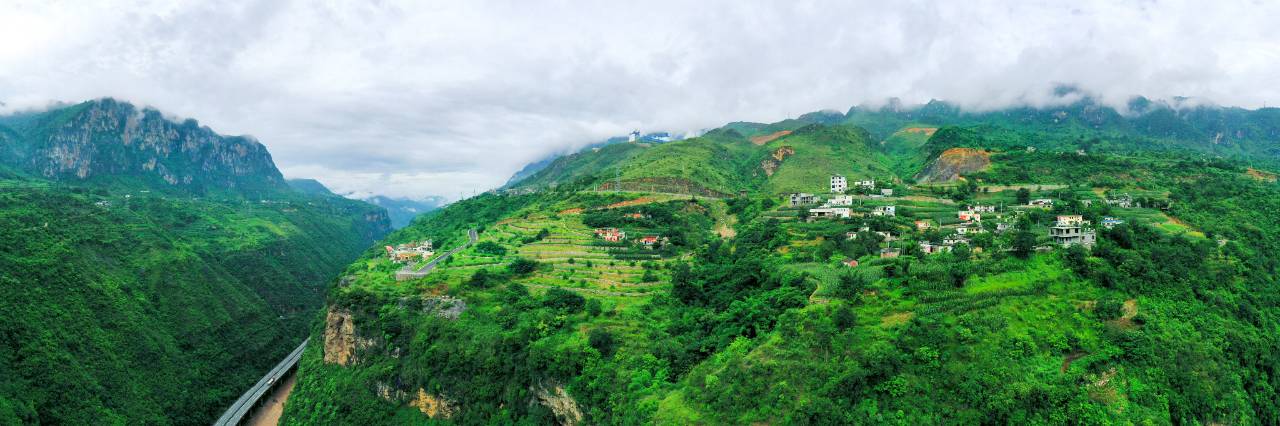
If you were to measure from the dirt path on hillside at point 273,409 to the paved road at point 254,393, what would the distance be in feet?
3.05

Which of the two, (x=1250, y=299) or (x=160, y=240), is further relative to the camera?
(x=160, y=240)

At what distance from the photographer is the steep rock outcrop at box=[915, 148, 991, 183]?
8750cm

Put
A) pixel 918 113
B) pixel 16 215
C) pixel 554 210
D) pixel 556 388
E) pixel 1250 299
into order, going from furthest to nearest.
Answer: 1. pixel 918 113
2. pixel 554 210
3. pixel 16 215
4. pixel 1250 299
5. pixel 556 388

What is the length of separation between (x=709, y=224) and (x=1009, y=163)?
145 ft

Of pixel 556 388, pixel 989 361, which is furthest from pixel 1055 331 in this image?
pixel 556 388

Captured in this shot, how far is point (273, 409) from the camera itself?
67.5 m

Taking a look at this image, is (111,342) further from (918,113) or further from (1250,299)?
(918,113)

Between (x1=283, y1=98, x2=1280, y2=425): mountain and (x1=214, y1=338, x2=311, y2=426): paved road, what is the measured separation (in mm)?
12743

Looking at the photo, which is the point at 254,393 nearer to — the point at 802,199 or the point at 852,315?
the point at 802,199

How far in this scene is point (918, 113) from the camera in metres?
179

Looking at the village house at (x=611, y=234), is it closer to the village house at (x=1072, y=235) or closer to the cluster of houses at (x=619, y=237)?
the cluster of houses at (x=619, y=237)

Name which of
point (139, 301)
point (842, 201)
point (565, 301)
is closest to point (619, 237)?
point (565, 301)

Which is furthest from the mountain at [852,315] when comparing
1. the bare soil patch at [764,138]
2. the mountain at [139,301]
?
the bare soil patch at [764,138]

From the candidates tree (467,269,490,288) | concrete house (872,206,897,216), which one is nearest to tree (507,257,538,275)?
tree (467,269,490,288)
